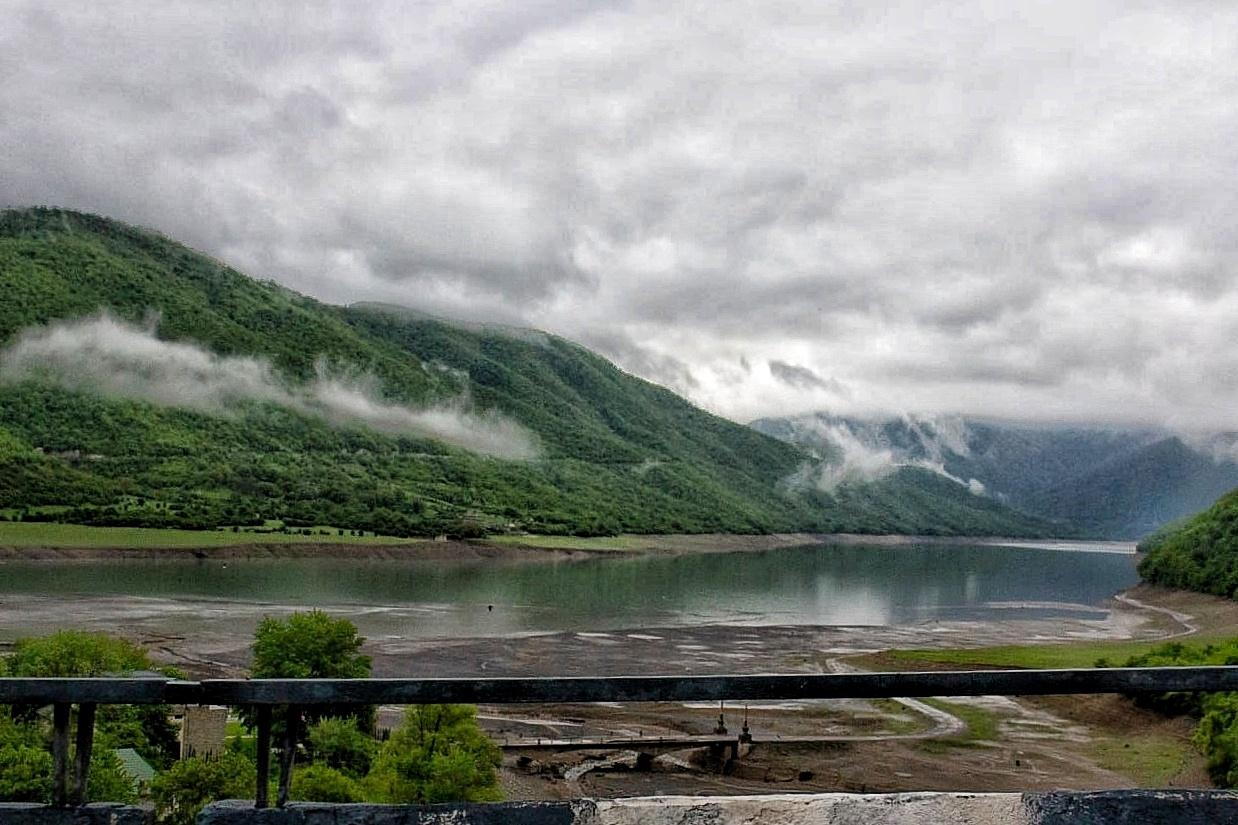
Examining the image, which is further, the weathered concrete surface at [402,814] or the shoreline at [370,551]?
the shoreline at [370,551]

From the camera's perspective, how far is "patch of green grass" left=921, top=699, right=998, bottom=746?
158 feet

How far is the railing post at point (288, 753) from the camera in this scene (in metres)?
4.09

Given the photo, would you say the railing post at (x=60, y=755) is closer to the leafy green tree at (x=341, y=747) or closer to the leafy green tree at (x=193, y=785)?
the leafy green tree at (x=193, y=785)

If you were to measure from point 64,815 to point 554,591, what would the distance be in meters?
110

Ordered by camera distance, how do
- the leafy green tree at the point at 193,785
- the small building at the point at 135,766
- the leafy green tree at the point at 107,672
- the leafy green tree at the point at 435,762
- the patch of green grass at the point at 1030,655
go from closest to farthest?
the leafy green tree at the point at 193,785
the leafy green tree at the point at 435,762
the small building at the point at 135,766
the leafy green tree at the point at 107,672
the patch of green grass at the point at 1030,655

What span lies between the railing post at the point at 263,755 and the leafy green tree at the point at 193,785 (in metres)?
21.9

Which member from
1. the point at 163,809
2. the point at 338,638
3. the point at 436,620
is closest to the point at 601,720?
the point at 338,638

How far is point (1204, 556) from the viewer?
125625 mm

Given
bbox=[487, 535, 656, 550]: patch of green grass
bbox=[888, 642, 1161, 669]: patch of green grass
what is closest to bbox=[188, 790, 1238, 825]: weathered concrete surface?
bbox=[888, 642, 1161, 669]: patch of green grass

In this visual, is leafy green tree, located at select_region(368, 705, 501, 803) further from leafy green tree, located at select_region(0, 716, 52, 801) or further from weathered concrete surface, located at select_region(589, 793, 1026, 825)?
weathered concrete surface, located at select_region(589, 793, 1026, 825)

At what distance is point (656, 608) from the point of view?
98500 mm

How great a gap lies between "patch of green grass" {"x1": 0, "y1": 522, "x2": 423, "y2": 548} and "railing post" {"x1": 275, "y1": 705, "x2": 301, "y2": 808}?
433 ft

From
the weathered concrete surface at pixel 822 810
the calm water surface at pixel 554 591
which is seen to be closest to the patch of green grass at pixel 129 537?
the calm water surface at pixel 554 591

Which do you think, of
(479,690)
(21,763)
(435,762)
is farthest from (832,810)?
(435,762)
